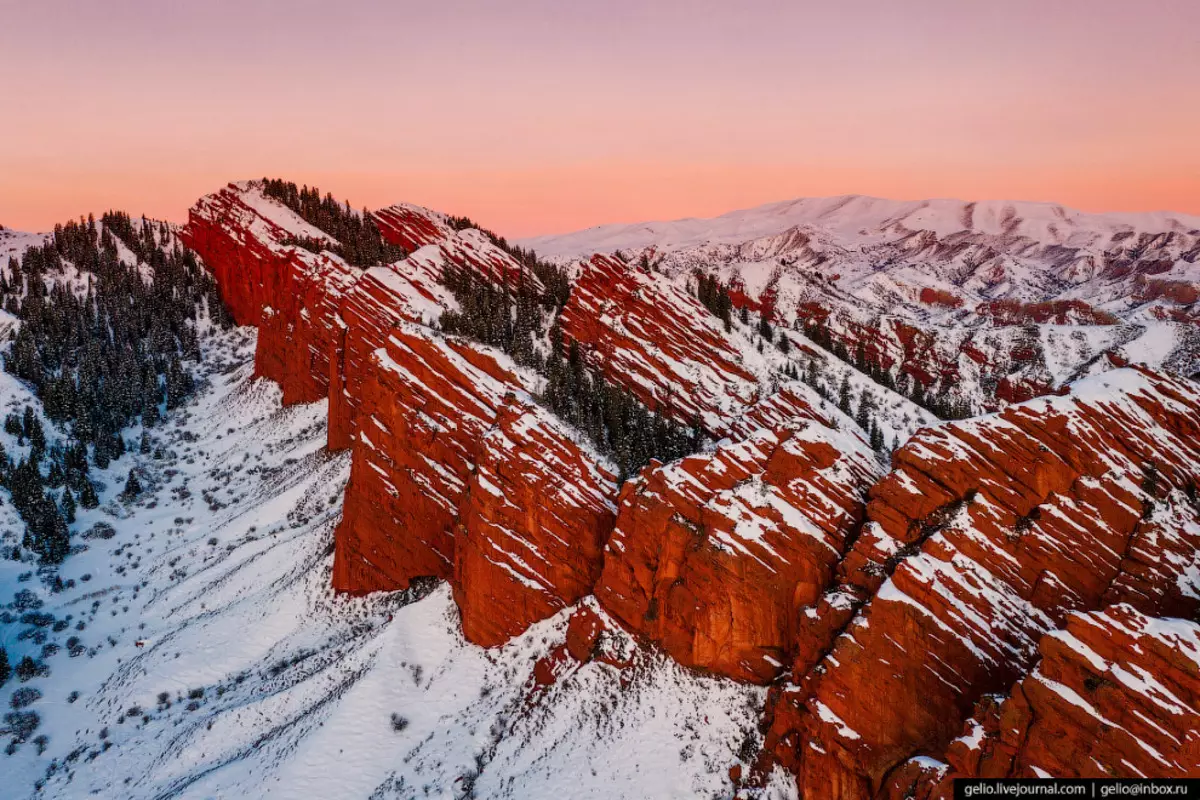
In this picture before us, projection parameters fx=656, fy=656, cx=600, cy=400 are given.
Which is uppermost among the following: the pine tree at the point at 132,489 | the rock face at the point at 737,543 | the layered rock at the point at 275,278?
the rock face at the point at 737,543

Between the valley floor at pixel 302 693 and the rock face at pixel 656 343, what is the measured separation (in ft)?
96.3

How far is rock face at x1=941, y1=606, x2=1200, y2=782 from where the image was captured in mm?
17844

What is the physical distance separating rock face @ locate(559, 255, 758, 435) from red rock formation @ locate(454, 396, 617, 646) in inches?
1132

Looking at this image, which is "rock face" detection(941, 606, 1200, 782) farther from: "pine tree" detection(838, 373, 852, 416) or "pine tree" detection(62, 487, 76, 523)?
"pine tree" detection(62, 487, 76, 523)

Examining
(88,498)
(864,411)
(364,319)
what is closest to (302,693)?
(364,319)

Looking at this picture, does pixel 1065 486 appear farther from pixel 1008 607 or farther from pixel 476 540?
pixel 476 540

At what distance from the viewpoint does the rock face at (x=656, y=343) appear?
217ft

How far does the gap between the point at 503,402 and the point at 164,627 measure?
102 ft

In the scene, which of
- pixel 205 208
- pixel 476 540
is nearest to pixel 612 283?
pixel 476 540

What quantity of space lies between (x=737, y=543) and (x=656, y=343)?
42932mm

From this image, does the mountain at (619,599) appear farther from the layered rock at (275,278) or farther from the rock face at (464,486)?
the layered rock at (275,278)

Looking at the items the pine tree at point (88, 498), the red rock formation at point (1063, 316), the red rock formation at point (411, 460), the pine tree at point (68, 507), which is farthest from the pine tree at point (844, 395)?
the red rock formation at point (1063, 316)

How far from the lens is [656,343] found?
232 ft

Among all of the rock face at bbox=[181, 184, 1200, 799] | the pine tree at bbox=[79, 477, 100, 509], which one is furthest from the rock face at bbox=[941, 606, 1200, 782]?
the pine tree at bbox=[79, 477, 100, 509]
